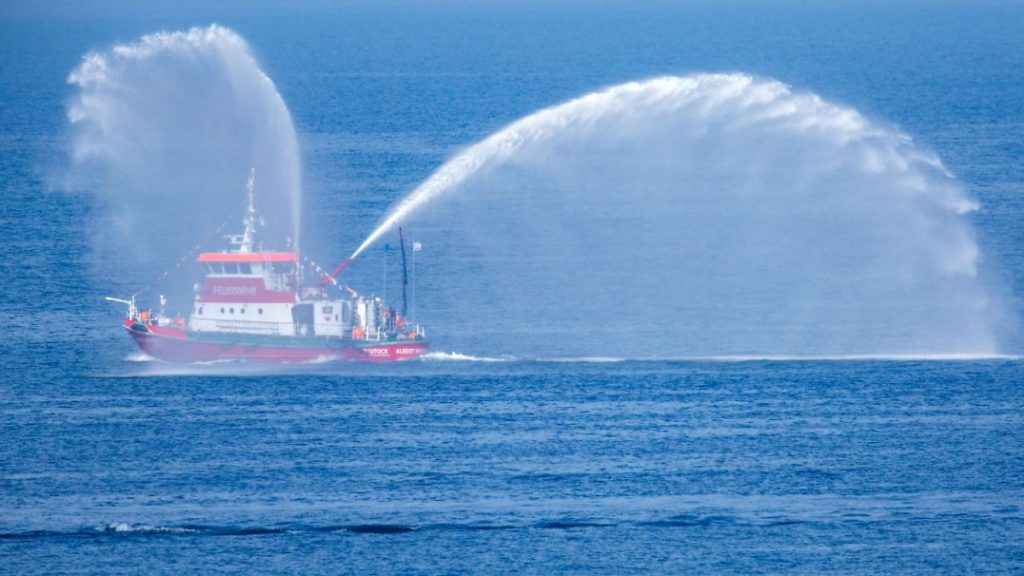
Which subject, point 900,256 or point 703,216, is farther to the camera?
point 703,216

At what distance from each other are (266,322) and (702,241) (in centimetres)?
2998

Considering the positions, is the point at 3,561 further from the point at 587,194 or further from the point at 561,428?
the point at 587,194

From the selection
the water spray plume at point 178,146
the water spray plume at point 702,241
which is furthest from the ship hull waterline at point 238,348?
the water spray plume at point 178,146

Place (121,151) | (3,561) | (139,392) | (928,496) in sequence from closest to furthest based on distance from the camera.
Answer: (3,561) < (928,496) < (139,392) < (121,151)

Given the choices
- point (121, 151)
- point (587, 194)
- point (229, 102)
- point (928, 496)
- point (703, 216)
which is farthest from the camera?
point (121, 151)

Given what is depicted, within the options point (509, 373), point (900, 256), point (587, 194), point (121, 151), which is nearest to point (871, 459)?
point (509, 373)

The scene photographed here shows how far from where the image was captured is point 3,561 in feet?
181

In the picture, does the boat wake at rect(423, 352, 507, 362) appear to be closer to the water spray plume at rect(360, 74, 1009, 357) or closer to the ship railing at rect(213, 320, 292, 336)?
the water spray plume at rect(360, 74, 1009, 357)

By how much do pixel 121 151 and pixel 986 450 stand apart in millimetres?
94750

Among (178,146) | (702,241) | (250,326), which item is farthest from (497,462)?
(178,146)

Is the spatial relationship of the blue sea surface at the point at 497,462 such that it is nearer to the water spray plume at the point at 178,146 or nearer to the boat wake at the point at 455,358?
the boat wake at the point at 455,358

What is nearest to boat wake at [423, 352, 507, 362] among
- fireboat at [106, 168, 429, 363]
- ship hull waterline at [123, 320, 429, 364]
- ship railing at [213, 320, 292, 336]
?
fireboat at [106, 168, 429, 363]

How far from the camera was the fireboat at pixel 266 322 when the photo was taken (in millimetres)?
80062

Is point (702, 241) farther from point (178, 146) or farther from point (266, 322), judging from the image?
point (178, 146)
